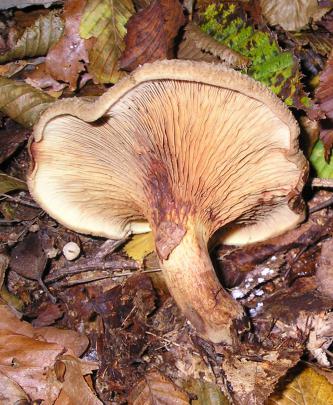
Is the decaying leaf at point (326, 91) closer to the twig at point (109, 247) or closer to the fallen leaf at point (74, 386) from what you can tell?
the twig at point (109, 247)

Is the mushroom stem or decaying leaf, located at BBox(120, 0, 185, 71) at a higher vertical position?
decaying leaf, located at BBox(120, 0, 185, 71)

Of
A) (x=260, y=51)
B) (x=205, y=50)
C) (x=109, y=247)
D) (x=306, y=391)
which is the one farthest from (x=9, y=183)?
(x=306, y=391)

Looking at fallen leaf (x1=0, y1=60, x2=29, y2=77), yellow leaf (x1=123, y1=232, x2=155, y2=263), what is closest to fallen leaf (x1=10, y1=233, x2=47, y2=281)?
yellow leaf (x1=123, y1=232, x2=155, y2=263)

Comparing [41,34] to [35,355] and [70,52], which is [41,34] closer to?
[70,52]

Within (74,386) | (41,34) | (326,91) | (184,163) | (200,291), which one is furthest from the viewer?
(41,34)

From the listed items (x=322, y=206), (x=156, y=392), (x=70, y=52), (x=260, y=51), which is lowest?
(x=156, y=392)

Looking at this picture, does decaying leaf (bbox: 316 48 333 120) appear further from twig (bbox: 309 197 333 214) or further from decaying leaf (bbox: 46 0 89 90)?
decaying leaf (bbox: 46 0 89 90)

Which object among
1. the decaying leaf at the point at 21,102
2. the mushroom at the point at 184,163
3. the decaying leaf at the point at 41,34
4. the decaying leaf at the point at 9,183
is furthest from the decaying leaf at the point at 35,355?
the decaying leaf at the point at 41,34
